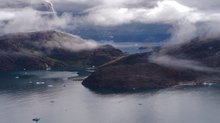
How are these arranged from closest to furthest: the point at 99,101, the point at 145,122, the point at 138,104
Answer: the point at 145,122 < the point at 138,104 < the point at 99,101

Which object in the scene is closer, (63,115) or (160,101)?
(63,115)

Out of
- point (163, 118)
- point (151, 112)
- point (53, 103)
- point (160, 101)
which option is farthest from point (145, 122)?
point (53, 103)

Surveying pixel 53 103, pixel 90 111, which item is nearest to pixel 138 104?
pixel 90 111

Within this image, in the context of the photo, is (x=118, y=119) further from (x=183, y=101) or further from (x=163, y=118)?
(x=183, y=101)

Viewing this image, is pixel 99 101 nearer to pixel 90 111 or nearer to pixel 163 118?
pixel 90 111

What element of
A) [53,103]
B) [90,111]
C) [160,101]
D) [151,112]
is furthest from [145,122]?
[53,103]

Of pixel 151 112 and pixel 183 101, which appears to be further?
pixel 183 101

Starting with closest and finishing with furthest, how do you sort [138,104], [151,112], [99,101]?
[151,112], [138,104], [99,101]

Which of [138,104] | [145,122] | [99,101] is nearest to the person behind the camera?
[145,122]

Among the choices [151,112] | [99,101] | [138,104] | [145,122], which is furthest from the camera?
[99,101]
